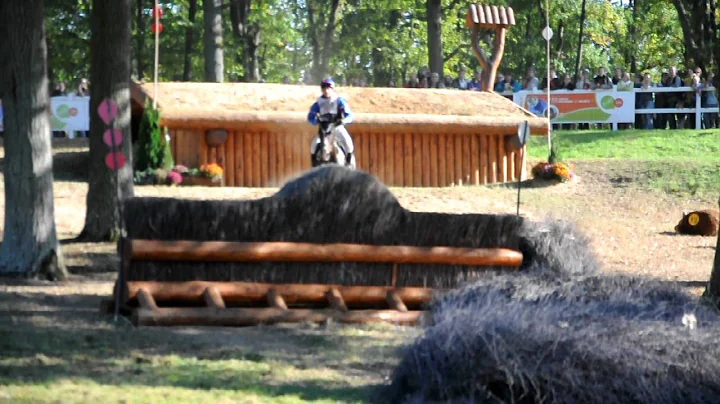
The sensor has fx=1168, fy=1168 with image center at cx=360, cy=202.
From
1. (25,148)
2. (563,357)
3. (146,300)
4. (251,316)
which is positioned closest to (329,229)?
(251,316)

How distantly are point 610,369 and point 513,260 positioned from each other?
5367 millimetres

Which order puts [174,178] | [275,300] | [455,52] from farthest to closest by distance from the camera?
[455,52] → [174,178] → [275,300]

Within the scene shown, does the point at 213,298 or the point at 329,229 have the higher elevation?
the point at 329,229

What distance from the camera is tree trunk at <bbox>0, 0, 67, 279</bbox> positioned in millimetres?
11062

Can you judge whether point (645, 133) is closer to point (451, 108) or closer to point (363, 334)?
point (451, 108)

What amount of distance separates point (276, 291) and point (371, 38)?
4592 centimetres

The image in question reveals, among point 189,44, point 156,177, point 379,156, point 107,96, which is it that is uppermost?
point 189,44

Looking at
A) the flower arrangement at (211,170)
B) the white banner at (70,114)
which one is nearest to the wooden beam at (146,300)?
the flower arrangement at (211,170)

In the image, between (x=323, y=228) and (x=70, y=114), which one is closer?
(x=323, y=228)

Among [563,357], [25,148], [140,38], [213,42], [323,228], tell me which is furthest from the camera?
[140,38]

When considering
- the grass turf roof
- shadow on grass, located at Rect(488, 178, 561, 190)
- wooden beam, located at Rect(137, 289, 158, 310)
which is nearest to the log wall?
shadow on grass, located at Rect(488, 178, 561, 190)

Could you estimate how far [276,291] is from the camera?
969 cm

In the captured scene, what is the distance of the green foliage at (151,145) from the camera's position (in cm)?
1991

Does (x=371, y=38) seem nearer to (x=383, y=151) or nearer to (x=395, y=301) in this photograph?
(x=383, y=151)
